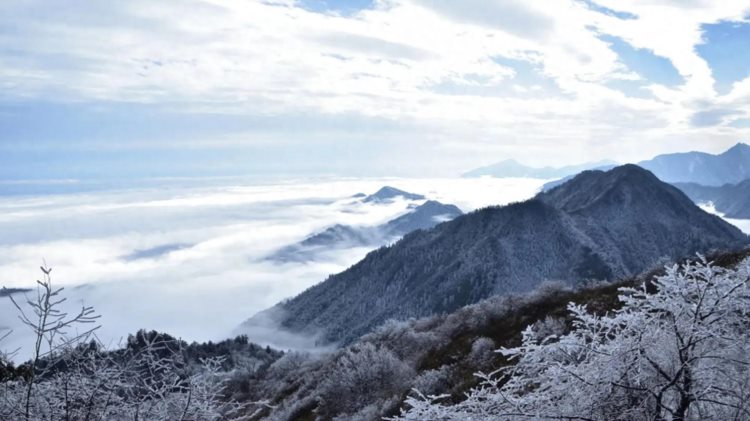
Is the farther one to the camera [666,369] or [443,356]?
[443,356]

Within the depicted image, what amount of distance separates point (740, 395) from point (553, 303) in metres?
34.3

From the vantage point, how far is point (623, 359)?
5734 millimetres

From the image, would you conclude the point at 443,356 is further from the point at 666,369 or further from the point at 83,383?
the point at 83,383

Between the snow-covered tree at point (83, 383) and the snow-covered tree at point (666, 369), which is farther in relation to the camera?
the snow-covered tree at point (83, 383)

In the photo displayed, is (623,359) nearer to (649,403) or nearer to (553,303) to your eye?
(649,403)

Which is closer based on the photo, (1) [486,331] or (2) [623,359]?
(2) [623,359]

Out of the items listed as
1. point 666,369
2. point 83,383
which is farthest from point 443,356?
point 83,383

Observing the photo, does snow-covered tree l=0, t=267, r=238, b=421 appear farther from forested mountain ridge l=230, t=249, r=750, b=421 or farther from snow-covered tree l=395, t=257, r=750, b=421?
forested mountain ridge l=230, t=249, r=750, b=421

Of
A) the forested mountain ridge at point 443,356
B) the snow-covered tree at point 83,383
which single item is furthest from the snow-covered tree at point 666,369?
the forested mountain ridge at point 443,356

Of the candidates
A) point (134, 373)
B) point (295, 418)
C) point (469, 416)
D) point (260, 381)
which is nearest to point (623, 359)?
point (469, 416)

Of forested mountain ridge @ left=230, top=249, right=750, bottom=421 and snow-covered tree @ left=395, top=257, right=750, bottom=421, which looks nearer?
snow-covered tree @ left=395, top=257, right=750, bottom=421

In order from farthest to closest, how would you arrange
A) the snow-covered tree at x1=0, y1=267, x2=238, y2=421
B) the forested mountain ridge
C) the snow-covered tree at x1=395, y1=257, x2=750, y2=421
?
the forested mountain ridge < the snow-covered tree at x1=0, y1=267, x2=238, y2=421 < the snow-covered tree at x1=395, y1=257, x2=750, y2=421

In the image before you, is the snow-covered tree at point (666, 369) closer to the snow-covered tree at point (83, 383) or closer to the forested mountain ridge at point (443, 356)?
the snow-covered tree at point (83, 383)

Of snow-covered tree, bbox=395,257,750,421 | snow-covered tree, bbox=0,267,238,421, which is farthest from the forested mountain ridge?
snow-covered tree, bbox=0,267,238,421
